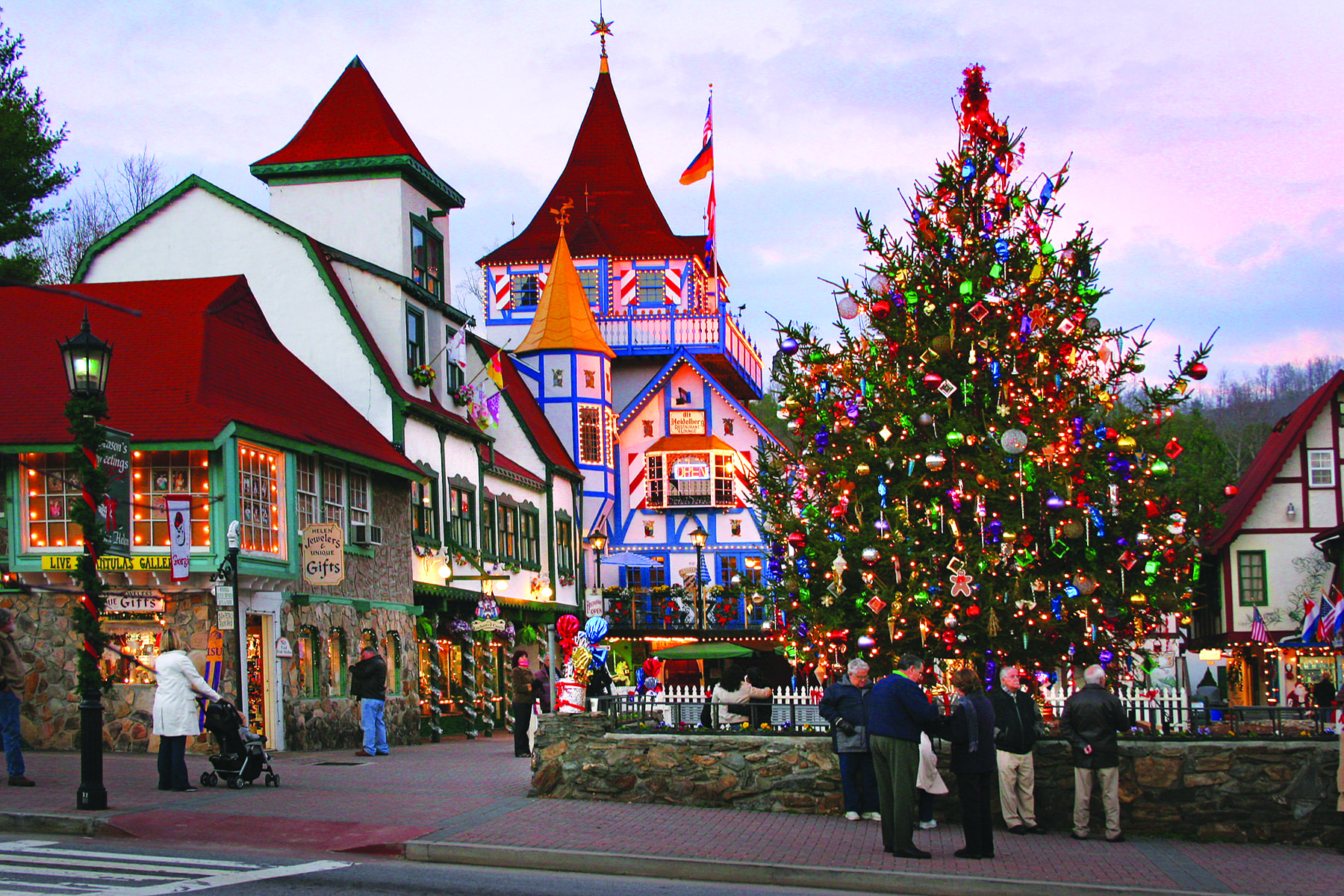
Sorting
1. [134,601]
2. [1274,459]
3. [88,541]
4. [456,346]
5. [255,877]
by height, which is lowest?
[255,877]

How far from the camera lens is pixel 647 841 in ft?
41.5

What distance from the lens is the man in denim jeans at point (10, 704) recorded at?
48.2 feet

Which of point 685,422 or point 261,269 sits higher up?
point 261,269

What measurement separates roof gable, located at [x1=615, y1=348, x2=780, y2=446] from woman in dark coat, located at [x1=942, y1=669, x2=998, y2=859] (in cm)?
3481

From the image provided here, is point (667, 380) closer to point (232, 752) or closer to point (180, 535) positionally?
point (180, 535)

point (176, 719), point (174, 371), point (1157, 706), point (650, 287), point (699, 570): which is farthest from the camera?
point (650, 287)

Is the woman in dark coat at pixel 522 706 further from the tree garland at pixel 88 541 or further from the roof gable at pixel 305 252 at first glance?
the tree garland at pixel 88 541

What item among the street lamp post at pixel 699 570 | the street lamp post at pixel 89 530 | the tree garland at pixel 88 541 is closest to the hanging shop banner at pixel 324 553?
the street lamp post at pixel 89 530

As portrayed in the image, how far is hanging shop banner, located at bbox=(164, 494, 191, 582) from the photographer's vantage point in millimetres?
18109

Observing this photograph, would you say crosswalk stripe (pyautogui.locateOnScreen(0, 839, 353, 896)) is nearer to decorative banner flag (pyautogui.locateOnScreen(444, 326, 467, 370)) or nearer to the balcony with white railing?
decorative banner flag (pyautogui.locateOnScreen(444, 326, 467, 370))

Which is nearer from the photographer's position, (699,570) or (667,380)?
(699,570)

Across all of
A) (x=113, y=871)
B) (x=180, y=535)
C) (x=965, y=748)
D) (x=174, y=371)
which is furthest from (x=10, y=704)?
(x=965, y=748)

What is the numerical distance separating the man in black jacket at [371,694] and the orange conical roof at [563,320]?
77.5ft

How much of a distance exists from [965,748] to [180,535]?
35.6ft
